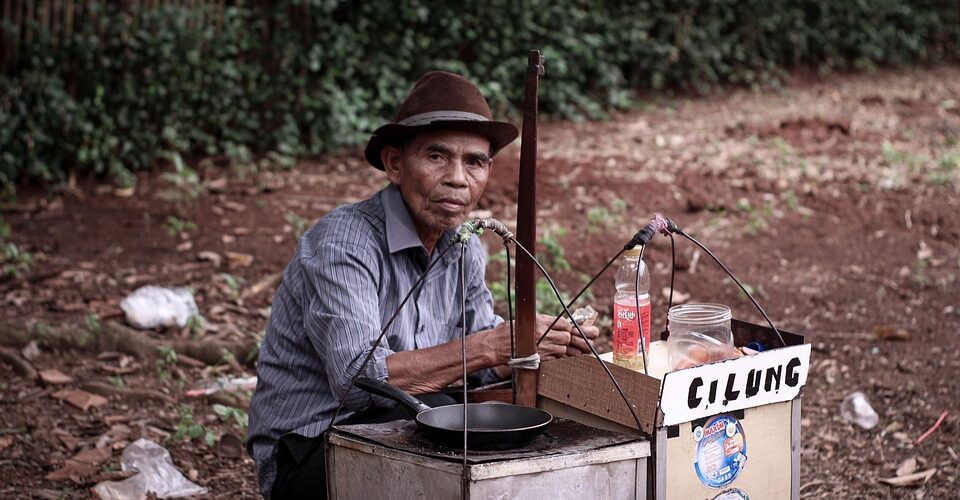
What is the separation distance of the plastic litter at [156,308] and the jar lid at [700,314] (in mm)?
3086

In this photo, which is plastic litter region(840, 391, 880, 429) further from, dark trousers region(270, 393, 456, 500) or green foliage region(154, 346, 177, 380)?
green foliage region(154, 346, 177, 380)

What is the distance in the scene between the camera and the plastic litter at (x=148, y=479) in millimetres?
3828

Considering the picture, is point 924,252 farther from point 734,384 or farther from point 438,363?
point 438,363

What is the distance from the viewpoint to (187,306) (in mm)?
5371

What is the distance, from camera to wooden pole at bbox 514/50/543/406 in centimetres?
280

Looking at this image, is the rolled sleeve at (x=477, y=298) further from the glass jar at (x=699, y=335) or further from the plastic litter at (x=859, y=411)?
the plastic litter at (x=859, y=411)

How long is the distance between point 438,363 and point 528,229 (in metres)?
0.45

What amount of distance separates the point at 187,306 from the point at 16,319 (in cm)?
79

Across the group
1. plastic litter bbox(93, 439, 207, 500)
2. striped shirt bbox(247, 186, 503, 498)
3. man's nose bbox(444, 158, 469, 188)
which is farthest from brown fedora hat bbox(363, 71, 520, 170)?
plastic litter bbox(93, 439, 207, 500)

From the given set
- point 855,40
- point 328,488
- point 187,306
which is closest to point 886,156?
point 855,40

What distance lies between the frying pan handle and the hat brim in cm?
78

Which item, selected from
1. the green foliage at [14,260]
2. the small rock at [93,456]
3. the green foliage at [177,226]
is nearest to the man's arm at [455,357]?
the small rock at [93,456]

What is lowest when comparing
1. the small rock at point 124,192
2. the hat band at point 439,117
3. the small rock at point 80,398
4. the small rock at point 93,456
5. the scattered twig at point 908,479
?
the scattered twig at point 908,479

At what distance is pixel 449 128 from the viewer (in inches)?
123
